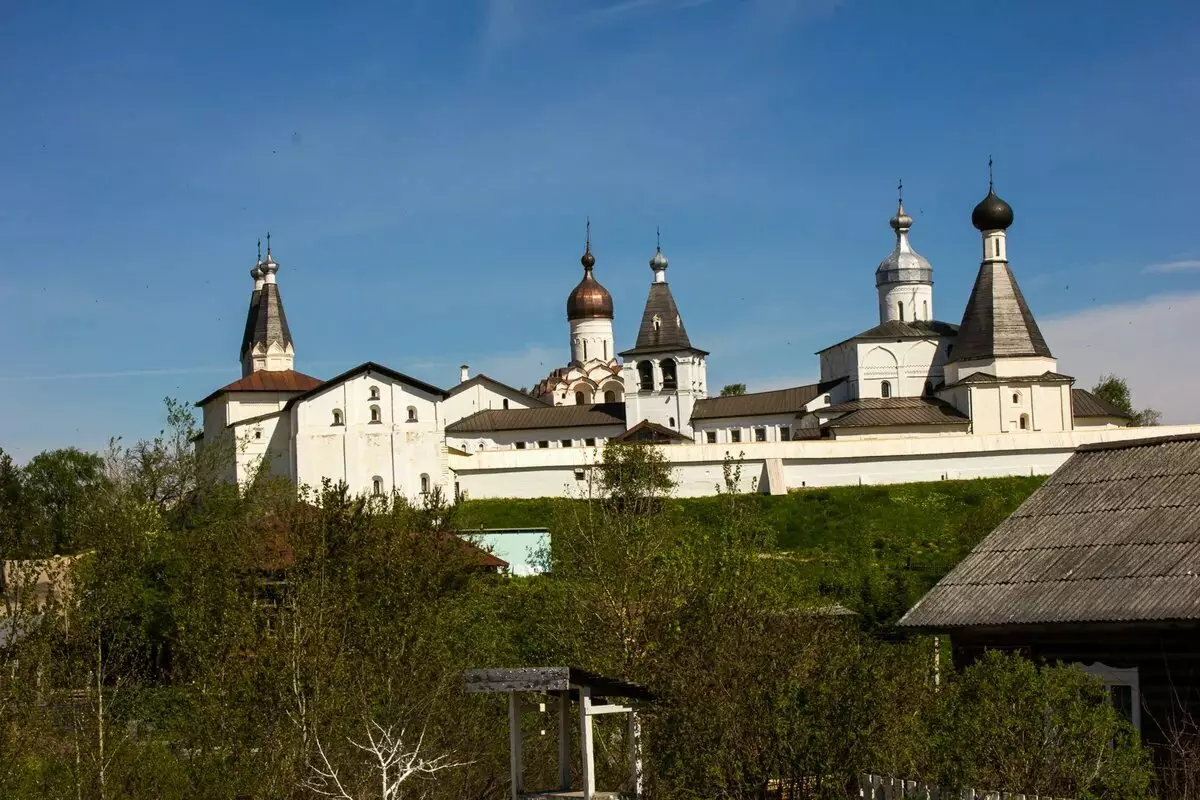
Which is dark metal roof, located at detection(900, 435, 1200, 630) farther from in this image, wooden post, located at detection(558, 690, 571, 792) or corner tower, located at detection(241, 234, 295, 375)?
corner tower, located at detection(241, 234, 295, 375)

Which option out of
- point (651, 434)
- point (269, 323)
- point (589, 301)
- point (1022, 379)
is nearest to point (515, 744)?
point (1022, 379)

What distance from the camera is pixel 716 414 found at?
51.2 meters

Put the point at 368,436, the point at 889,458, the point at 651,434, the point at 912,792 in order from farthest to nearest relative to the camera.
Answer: the point at 651,434 → the point at 368,436 → the point at 889,458 → the point at 912,792

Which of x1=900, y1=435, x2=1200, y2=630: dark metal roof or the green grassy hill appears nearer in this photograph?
x1=900, y1=435, x2=1200, y2=630: dark metal roof

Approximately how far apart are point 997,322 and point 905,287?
8.66 m

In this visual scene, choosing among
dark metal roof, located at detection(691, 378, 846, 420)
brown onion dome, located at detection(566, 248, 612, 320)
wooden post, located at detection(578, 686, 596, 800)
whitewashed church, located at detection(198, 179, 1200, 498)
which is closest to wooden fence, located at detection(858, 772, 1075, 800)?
wooden post, located at detection(578, 686, 596, 800)

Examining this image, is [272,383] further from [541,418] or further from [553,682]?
[553,682]

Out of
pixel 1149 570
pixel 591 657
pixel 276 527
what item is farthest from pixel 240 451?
pixel 1149 570

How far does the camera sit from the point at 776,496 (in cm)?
3978

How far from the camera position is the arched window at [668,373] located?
172 feet

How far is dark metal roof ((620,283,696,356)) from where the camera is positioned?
52.8 metres

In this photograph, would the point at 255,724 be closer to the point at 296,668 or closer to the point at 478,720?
the point at 296,668

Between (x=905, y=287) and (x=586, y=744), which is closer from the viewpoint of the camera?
(x=586, y=744)

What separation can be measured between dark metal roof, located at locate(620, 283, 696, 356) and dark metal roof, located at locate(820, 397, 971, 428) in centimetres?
708
